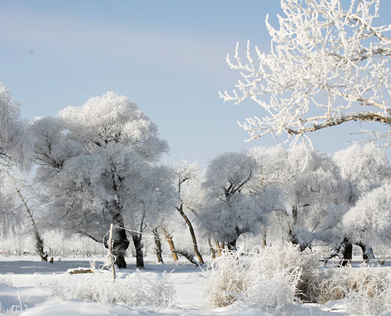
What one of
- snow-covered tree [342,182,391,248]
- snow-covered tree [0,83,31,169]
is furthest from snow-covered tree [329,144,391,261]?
snow-covered tree [0,83,31,169]

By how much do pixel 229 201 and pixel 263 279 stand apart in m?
20.2

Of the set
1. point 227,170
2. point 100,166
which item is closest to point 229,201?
point 227,170

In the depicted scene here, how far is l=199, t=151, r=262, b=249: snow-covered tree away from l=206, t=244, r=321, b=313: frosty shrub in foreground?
16.5 m

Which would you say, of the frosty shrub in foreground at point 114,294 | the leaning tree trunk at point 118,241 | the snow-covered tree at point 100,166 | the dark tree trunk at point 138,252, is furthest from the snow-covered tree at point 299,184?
the frosty shrub in foreground at point 114,294

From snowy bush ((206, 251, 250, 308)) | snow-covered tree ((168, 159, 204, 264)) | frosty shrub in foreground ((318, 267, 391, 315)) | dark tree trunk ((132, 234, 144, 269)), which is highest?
snow-covered tree ((168, 159, 204, 264))

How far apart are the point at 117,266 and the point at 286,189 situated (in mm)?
15987

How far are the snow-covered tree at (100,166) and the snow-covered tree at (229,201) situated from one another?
16.7 ft

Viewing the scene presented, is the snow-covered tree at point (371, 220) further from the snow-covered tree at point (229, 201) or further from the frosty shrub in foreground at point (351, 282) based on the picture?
the frosty shrub in foreground at point (351, 282)

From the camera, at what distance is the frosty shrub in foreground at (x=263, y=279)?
18.3 feet

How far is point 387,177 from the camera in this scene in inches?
1202

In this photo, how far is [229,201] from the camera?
26.2 m

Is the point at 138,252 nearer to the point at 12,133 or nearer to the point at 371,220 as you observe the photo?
the point at 12,133

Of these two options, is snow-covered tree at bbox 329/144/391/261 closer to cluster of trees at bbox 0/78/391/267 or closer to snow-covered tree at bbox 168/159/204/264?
cluster of trees at bbox 0/78/391/267

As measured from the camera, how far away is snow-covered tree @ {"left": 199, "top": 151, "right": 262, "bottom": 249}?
25.1 metres
